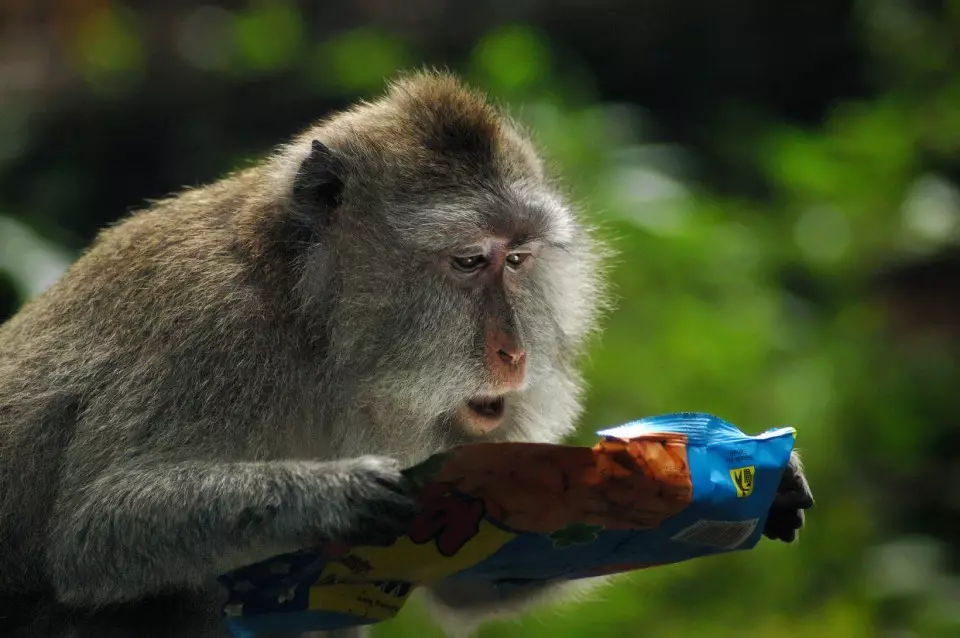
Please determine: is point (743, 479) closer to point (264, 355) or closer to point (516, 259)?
point (516, 259)

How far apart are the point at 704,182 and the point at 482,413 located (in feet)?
19.8

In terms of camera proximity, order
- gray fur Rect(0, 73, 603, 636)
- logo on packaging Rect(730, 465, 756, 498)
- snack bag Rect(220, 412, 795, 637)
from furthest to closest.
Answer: gray fur Rect(0, 73, 603, 636) → logo on packaging Rect(730, 465, 756, 498) → snack bag Rect(220, 412, 795, 637)

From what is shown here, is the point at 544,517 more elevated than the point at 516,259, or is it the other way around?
the point at 516,259

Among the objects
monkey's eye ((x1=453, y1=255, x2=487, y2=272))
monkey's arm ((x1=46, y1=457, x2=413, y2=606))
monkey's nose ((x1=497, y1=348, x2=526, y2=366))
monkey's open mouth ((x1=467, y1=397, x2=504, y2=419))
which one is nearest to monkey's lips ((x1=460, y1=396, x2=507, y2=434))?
monkey's open mouth ((x1=467, y1=397, x2=504, y2=419))

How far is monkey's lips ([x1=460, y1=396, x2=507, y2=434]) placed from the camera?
300 cm

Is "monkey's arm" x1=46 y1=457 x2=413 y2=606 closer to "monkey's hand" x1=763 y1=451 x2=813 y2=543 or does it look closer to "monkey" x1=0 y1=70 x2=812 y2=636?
"monkey" x1=0 y1=70 x2=812 y2=636

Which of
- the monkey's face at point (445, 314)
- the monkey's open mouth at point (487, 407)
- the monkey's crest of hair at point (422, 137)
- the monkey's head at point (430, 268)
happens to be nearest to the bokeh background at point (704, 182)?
the monkey's crest of hair at point (422, 137)

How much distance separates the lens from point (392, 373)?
304cm

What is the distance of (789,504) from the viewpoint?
301cm

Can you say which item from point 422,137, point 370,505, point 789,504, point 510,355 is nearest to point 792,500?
point 789,504

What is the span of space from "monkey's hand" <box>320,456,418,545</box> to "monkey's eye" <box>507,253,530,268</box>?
808 millimetres

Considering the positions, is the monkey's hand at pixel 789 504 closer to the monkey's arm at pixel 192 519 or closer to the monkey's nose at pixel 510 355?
the monkey's nose at pixel 510 355

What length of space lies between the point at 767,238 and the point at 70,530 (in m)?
5.20

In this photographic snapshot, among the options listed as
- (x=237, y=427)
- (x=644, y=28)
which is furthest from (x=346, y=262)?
(x=644, y=28)
